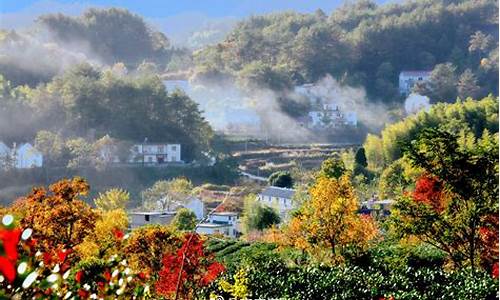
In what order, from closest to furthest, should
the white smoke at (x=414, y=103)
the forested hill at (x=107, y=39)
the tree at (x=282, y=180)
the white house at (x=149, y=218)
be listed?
the white house at (x=149, y=218), the tree at (x=282, y=180), the white smoke at (x=414, y=103), the forested hill at (x=107, y=39)

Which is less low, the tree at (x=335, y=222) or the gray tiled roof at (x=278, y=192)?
→ the tree at (x=335, y=222)

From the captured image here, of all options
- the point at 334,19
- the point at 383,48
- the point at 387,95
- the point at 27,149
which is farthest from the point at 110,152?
the point at 334,19

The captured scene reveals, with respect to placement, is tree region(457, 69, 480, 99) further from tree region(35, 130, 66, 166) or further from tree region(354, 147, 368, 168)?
tree region(35, 130, 66, 166)

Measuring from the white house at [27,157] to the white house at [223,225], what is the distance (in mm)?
9399

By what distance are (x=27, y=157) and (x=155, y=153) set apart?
4.62 m

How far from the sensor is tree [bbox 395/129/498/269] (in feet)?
18.3

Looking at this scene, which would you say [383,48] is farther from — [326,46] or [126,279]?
[126,279]

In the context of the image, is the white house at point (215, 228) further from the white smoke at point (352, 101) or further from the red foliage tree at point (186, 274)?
the white smoke at point (352, 101)

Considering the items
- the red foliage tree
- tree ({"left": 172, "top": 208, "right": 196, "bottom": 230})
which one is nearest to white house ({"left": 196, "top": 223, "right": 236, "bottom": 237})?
tree ({"left": 172, "top": 208, "right": 196, "bottom": 230})

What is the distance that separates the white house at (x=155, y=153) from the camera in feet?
95.4

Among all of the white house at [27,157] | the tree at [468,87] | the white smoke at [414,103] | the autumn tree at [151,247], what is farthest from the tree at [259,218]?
the white smoke at [414,103]

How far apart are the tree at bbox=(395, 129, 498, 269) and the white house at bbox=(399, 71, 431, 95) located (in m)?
32.7

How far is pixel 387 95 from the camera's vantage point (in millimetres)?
37844

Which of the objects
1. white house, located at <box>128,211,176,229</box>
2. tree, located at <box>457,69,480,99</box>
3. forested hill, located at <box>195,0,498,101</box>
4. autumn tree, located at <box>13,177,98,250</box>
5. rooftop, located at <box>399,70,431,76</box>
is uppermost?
forested hill, located at <box>195,0,498,101</box>
